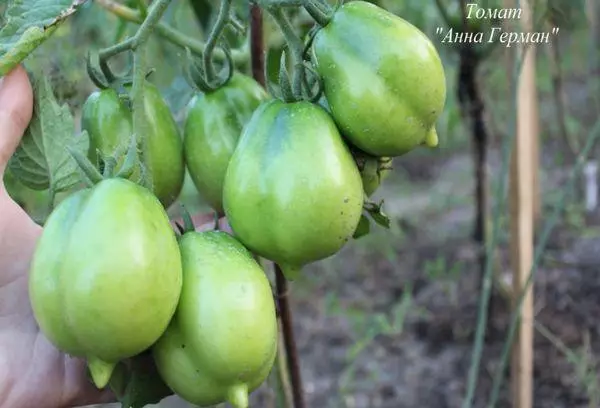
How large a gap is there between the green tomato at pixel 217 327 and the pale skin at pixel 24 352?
0.20 m

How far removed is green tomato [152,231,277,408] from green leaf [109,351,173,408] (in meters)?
0.03

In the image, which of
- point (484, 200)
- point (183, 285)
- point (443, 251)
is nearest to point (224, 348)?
point (183, 285)

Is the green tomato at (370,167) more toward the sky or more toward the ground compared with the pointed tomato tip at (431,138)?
more toward the ground

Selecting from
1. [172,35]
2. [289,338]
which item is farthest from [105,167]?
[289,338]

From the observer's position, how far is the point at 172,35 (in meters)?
0.92

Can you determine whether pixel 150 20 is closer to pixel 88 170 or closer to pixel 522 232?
pixel 88 170

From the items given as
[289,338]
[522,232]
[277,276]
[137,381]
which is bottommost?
[522,232]

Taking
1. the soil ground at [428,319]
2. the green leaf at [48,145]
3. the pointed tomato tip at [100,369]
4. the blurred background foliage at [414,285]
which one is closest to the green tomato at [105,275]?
the pointed tomato tip at [100,369]

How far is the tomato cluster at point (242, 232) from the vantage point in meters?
0.58

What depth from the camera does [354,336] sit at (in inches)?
82.8

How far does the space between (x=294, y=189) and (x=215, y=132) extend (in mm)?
169

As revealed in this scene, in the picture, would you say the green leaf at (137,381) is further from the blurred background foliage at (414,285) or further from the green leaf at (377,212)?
the blurred background foliage at (414,285)

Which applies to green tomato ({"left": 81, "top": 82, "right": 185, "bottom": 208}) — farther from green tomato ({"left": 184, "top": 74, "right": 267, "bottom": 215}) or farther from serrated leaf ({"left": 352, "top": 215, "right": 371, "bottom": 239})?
serrated leaf ({"left": 352, "top": 215, "right": 371, "bottom": 239})

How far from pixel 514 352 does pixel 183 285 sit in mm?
947
